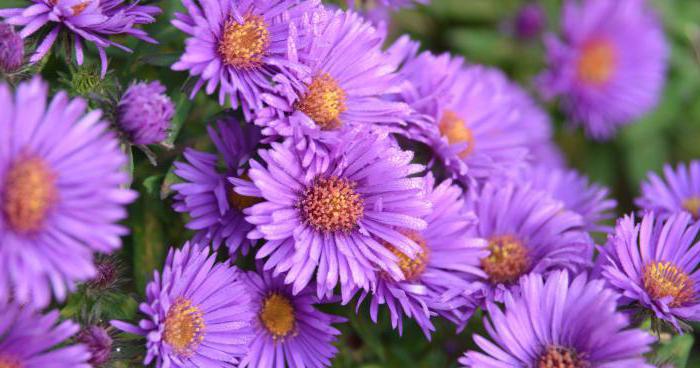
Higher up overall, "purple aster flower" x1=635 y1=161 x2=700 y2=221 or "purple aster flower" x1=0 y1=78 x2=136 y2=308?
"purple aster flower" x1=635 y1=161 x2=700 y2=221

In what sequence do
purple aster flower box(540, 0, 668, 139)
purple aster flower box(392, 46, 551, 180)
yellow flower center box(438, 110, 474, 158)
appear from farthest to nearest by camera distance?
purple aster flower box(540, 0, 668, 139) < yellow flower center box(438, 110, 474, 158) < purple aster flower box(392, 46, 551, 180)

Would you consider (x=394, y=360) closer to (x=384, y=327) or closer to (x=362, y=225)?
(x=384, y=327)

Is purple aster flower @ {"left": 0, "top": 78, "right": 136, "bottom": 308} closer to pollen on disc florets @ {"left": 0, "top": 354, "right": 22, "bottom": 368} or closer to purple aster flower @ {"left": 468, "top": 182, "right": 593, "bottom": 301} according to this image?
pollen on disc florets @ {"left": 0, "top": 354, "right": 22, "bottom": 368}

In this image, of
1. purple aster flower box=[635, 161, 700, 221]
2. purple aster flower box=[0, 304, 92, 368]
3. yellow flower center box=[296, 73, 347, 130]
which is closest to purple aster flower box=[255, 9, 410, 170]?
yellow flower center box=[296, 73, 347, 130]

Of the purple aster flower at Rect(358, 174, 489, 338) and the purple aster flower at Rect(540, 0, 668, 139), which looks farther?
the purple aster flower at Rect(540, 0, 668, 139)

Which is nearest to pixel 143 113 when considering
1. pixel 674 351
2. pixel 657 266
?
pixel 657 266

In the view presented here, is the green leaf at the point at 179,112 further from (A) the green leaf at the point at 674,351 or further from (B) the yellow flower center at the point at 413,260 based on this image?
(A) the green leaf at the point at 674,351
